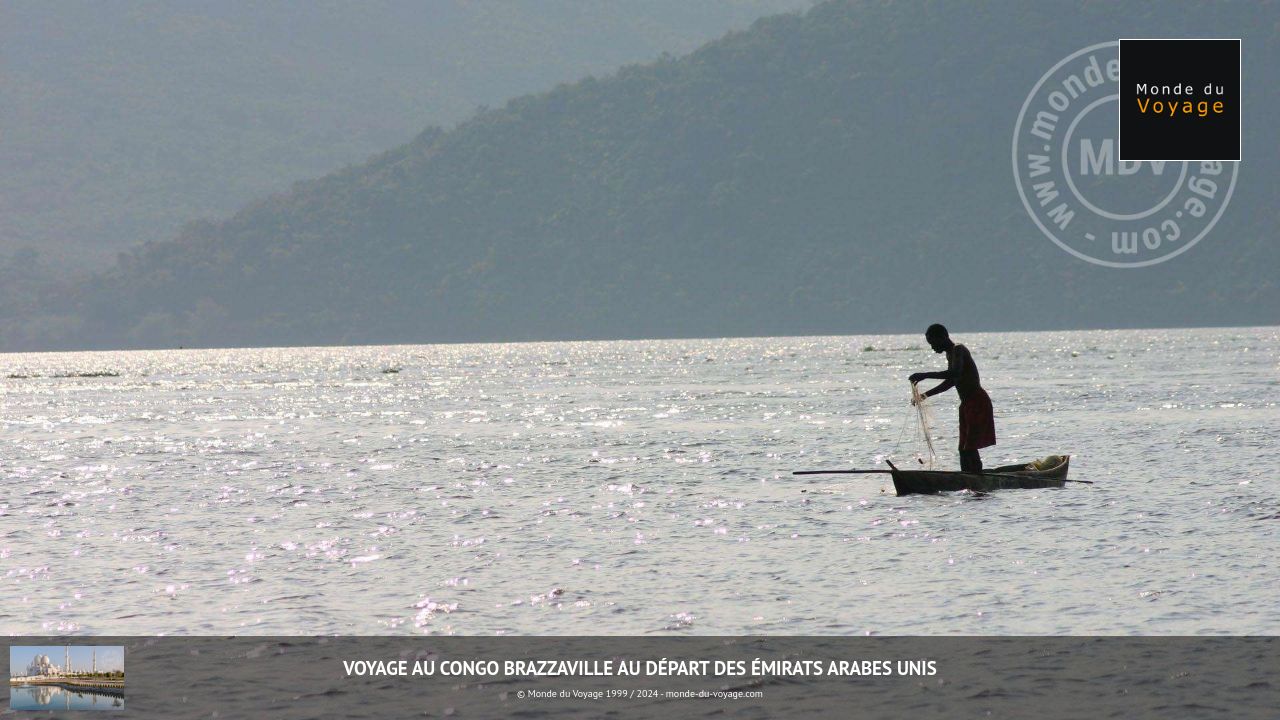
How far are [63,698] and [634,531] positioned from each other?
13.0 metres

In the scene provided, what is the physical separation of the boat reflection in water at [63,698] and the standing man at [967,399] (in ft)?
50.9

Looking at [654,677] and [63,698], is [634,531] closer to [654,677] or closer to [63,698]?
[654,677]

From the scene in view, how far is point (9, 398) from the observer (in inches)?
4048

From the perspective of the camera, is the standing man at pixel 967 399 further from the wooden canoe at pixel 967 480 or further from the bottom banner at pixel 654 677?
the bottom banner at pixel 654 677

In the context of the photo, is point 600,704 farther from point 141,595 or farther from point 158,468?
point 158,468

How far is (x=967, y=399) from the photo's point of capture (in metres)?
27.7

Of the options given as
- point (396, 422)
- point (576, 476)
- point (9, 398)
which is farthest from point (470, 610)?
point (9, 398)

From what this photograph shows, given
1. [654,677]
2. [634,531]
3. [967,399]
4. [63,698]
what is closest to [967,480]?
[967,399]

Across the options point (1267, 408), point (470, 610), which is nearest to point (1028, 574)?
point (470, 610)

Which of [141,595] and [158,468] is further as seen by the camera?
[158,468]

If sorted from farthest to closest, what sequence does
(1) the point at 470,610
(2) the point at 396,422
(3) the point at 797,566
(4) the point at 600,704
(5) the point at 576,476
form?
(2) the point at 396,422 < (5) the point at 576,476 < (3) the point at 797,566 < (1) the point at 470,610 < (4) the point at 600,704

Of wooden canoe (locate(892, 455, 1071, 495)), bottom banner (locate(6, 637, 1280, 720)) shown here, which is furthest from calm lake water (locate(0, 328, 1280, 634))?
→ bottom banner (locate(6, 637, 1280, 720))

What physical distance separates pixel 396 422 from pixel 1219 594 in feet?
162

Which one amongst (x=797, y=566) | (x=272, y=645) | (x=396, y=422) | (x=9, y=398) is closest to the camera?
(x=272, y=645)
